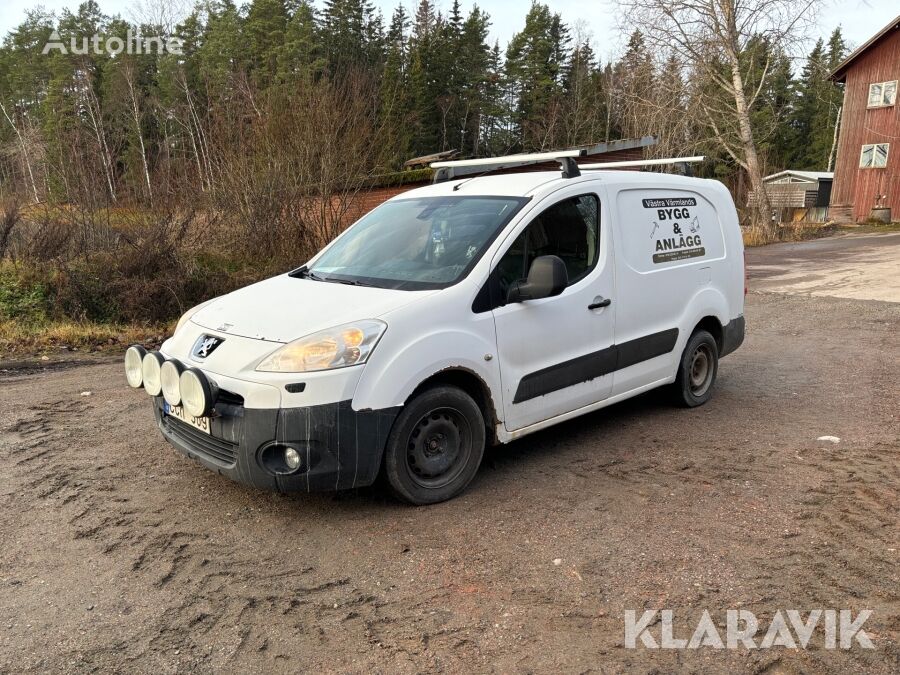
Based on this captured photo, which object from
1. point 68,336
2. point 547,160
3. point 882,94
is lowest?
point 68,336

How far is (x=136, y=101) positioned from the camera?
1237 inches

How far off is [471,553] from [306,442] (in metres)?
1.02

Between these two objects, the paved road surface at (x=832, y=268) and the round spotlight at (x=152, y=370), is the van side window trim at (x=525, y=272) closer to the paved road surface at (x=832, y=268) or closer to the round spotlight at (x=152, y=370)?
the round spotlight at (x=152, y=370)

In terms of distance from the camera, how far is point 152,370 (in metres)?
4.16

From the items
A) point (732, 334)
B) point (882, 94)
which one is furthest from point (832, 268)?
point (882, 94)

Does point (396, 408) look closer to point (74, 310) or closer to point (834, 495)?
point (834, 495)

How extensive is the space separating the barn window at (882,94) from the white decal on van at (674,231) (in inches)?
1412

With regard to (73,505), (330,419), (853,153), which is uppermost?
(853,153)

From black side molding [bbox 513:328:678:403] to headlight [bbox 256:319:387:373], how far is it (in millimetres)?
1138

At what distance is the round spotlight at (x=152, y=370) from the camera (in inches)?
162

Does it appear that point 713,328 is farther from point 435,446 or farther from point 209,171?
A: point 209,171

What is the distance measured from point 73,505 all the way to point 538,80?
56.2 meters

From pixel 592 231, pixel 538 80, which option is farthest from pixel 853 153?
pixel 592 231

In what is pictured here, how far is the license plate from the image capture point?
386 centimetres
